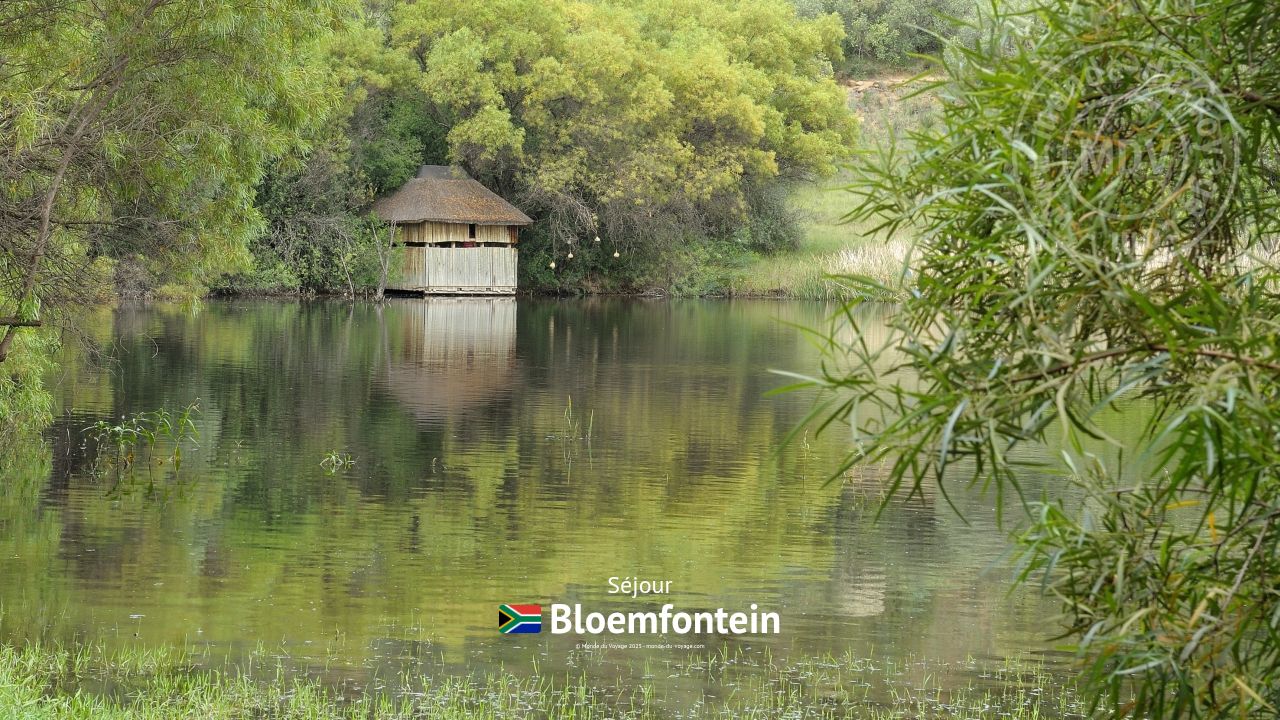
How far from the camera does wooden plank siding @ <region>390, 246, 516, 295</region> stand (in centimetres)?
5441

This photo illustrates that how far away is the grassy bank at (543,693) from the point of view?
8.45 metres

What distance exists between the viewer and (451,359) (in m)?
31.4

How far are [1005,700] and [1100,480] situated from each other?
5983mm

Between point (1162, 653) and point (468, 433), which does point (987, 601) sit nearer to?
point (1162, 653)

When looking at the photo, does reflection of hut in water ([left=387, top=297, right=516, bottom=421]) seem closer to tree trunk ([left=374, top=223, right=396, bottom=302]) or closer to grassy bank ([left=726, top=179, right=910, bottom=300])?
tree trunk ([left=374, top=223, right=396, bottom=302])

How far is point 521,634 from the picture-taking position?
1065 cm

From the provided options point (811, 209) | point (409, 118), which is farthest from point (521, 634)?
point (811, 209)

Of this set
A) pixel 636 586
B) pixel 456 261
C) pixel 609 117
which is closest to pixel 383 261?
pixel 456 261

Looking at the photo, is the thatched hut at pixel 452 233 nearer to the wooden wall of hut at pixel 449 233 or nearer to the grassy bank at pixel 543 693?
the wooden wall of hut at pixel 449 233

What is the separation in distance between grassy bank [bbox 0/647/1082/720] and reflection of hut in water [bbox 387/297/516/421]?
1316 cm

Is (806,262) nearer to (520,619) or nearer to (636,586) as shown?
(636,586)

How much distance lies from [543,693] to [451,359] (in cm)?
2264

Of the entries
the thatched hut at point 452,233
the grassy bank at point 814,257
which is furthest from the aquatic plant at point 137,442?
the thatched hut at point 452,233

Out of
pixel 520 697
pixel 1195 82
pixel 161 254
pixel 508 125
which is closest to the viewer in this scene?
pixel 1195 82
